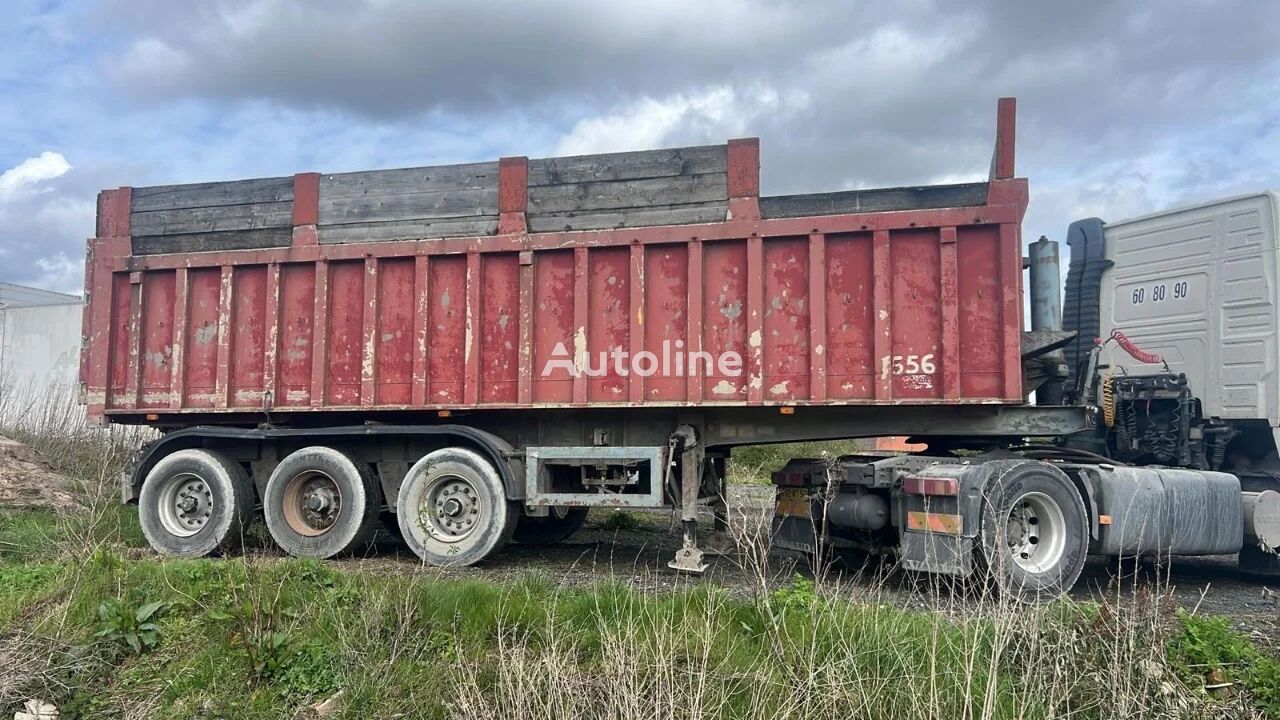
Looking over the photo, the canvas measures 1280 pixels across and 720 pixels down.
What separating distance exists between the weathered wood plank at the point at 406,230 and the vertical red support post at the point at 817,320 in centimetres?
270

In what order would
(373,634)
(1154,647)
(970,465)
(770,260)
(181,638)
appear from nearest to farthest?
(1154,647)
(373,634)
(181,638)
(970,465)
(770,260)

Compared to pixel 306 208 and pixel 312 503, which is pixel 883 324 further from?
pixel 306 208

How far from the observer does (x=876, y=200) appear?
6.54 meters

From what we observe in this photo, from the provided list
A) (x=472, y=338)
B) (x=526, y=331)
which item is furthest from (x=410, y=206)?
(x=526, y=331)

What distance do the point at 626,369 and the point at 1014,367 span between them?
294 cm

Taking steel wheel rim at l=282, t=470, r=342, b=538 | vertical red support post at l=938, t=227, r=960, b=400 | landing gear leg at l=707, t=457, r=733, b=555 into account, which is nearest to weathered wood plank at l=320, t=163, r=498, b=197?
steel wheel rim at l=282, t=470, r=342, b=538

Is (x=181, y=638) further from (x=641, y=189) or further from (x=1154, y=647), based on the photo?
(x=1154, y=647)

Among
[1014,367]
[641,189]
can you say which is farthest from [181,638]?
[1014,367]

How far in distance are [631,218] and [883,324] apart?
2.19 metres

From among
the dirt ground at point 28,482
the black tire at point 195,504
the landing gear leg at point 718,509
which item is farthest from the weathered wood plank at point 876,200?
the dirt ground at point 28,482

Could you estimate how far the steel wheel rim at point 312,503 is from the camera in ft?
23.7

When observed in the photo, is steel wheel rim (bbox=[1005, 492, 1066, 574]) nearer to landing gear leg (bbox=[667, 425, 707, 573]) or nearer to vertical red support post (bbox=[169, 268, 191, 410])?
landing gear leg (bbox=[667, 425, 707, 573])

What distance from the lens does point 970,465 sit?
612cm

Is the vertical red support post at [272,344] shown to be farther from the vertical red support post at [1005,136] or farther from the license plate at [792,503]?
the vertical red support post at [1005,136]
